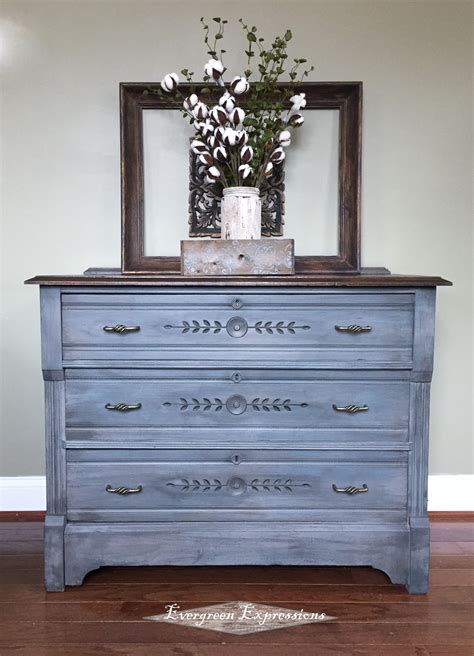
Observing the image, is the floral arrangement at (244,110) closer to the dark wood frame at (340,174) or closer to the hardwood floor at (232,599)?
the dark wood frame at (340,174)

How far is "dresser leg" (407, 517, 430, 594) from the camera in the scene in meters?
1.92

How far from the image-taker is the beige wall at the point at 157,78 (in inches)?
95.6

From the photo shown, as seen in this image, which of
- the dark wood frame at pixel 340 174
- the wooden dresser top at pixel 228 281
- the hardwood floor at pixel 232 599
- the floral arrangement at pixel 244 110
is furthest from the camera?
the dark wood frame at pixel 340 174

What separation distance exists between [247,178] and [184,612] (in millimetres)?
1400

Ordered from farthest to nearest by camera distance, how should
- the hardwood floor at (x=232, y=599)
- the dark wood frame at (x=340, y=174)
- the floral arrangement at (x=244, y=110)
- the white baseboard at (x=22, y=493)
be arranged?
1. the white baseboard at (x=22, y=493)
2. the dark wood frame at (x=340, y=174)
3. the floral arrangement at (x=244, y=110)
4. the hardwood floor at (x=232, y=599)

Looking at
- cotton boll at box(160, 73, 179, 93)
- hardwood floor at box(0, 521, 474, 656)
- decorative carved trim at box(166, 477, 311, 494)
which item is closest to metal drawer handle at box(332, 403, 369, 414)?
decorative carved trim at box(166, 477, 311, 494)

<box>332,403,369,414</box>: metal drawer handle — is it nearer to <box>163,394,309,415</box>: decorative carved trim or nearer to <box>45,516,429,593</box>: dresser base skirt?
<box>163,394,309,415</box>: decorative carved trim

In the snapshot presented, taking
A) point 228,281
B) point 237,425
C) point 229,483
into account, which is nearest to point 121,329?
point 228,281

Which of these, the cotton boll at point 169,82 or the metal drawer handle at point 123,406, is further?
the cotton boll at point 169,82

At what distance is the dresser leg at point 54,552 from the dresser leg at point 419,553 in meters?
1.03

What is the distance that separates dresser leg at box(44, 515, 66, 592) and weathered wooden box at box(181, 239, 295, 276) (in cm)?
83

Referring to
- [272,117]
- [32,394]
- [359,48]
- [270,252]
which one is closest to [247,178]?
[272,117]

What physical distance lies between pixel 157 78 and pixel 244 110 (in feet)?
1.20

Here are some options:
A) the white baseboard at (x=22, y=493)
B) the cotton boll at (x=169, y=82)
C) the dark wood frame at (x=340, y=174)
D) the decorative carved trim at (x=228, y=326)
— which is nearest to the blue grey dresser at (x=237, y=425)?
the decorative carved trim at (x=228, y=326)
